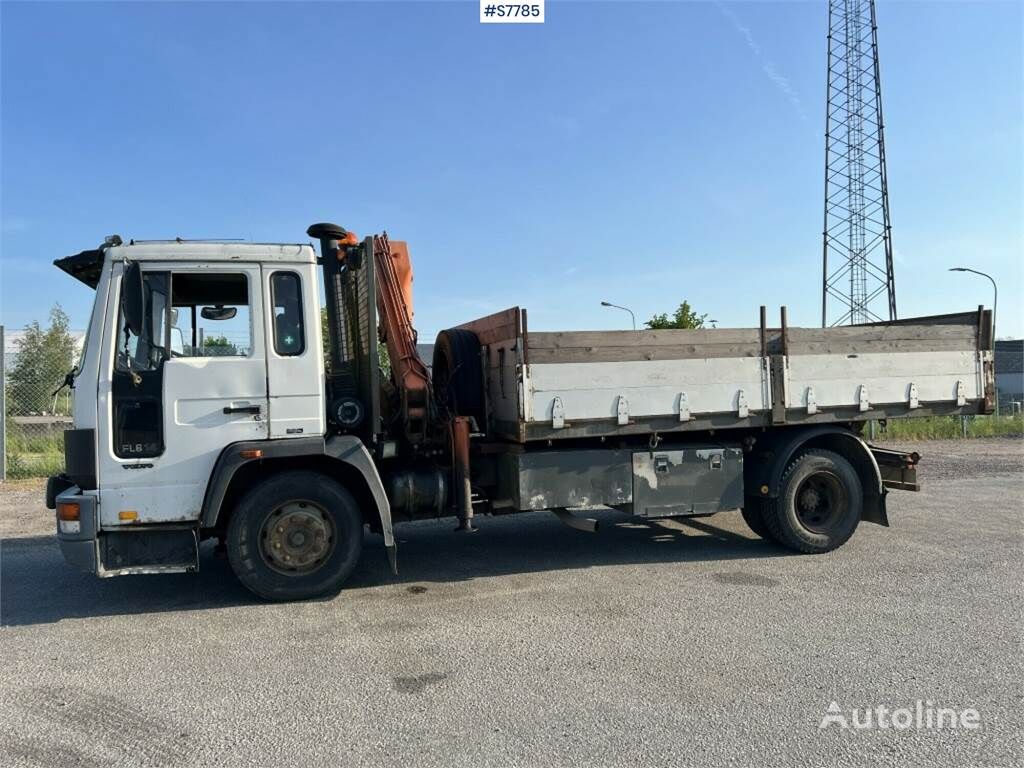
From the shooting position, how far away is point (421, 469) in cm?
629

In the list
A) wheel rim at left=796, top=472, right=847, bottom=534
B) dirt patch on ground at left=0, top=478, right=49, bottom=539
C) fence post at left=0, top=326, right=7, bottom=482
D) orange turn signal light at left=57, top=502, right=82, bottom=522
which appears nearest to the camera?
orange turn signal light at left=57, top=502, right=82, bottom=522

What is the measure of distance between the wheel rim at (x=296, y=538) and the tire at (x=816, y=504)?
14.4 ft

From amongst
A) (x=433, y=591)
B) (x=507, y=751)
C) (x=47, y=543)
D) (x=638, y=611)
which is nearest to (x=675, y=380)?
(x=638, y=611)

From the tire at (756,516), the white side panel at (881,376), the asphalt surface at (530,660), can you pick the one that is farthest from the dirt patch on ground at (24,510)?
the white side panel at (881,376)

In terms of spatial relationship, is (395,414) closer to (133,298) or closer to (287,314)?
(287,314)

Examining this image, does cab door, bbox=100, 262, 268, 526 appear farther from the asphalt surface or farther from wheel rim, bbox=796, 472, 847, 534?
wheel rim, bbox=796, 472, 847, 534

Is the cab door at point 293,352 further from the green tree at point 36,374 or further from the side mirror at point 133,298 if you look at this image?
the green tree at point 36,374

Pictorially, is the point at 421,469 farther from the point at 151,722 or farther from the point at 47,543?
the point at 47,543

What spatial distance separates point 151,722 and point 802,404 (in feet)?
19.5

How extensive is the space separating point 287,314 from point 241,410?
2.74ft

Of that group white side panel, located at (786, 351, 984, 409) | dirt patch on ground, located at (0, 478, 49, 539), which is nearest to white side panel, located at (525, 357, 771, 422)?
white side panel, located at (786, 351, 984, 409)

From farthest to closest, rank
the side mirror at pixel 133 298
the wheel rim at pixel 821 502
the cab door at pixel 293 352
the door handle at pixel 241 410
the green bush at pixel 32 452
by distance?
the green bush at pixel 32 452 < the wheel rim at pixel 821 502 < the cab door at pixel 293 352 < the door handle at pixel 241 410 < the side mirror at pixel 133 298

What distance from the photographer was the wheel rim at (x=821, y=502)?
718cm

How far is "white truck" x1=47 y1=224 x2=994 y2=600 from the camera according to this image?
17.3ft
